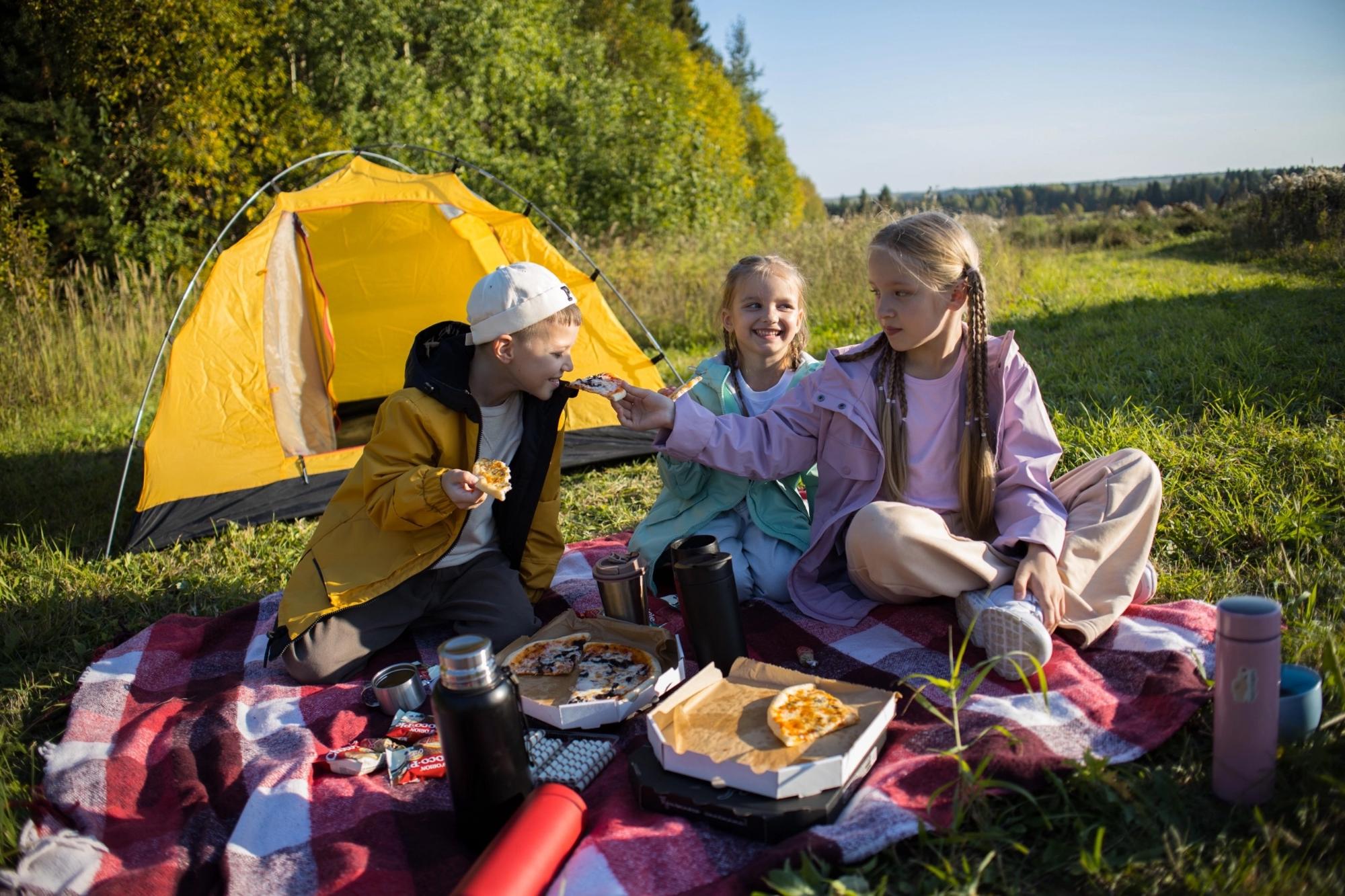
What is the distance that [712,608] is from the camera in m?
2.34

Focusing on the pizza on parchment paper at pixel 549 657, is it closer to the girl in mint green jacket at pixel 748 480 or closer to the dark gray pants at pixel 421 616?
the dark gray pants at pixel 421 616

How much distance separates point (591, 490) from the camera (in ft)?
15.0

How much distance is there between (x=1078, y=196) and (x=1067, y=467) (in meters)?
22.0

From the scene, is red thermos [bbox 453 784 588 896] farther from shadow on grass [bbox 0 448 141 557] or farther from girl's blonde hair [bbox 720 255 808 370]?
shadow on grass [bbox 0 448 141 557]

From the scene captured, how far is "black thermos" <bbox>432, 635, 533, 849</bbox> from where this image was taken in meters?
1.81

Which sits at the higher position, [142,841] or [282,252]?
[282,252]

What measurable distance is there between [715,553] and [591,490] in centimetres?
229

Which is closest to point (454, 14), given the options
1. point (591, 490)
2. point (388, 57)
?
point (388, 57)

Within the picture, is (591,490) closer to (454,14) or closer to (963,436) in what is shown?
(963,436)

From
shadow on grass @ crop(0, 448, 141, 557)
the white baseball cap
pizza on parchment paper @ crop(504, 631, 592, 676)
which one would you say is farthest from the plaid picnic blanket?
shadow on grass @ crop(0, 448, 141, 557)

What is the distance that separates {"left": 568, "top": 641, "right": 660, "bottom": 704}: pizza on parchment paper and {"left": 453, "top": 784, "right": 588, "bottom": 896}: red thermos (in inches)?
18.3

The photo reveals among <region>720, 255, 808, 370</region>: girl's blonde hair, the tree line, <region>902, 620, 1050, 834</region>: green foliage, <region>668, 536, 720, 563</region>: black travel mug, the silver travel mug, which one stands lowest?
<region>902, 620, 1050, 834</region>: green foliage

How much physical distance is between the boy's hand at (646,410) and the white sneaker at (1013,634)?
107 cm

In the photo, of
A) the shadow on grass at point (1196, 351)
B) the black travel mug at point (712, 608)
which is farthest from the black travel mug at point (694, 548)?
the shadow on grass at point (1196, 351)
